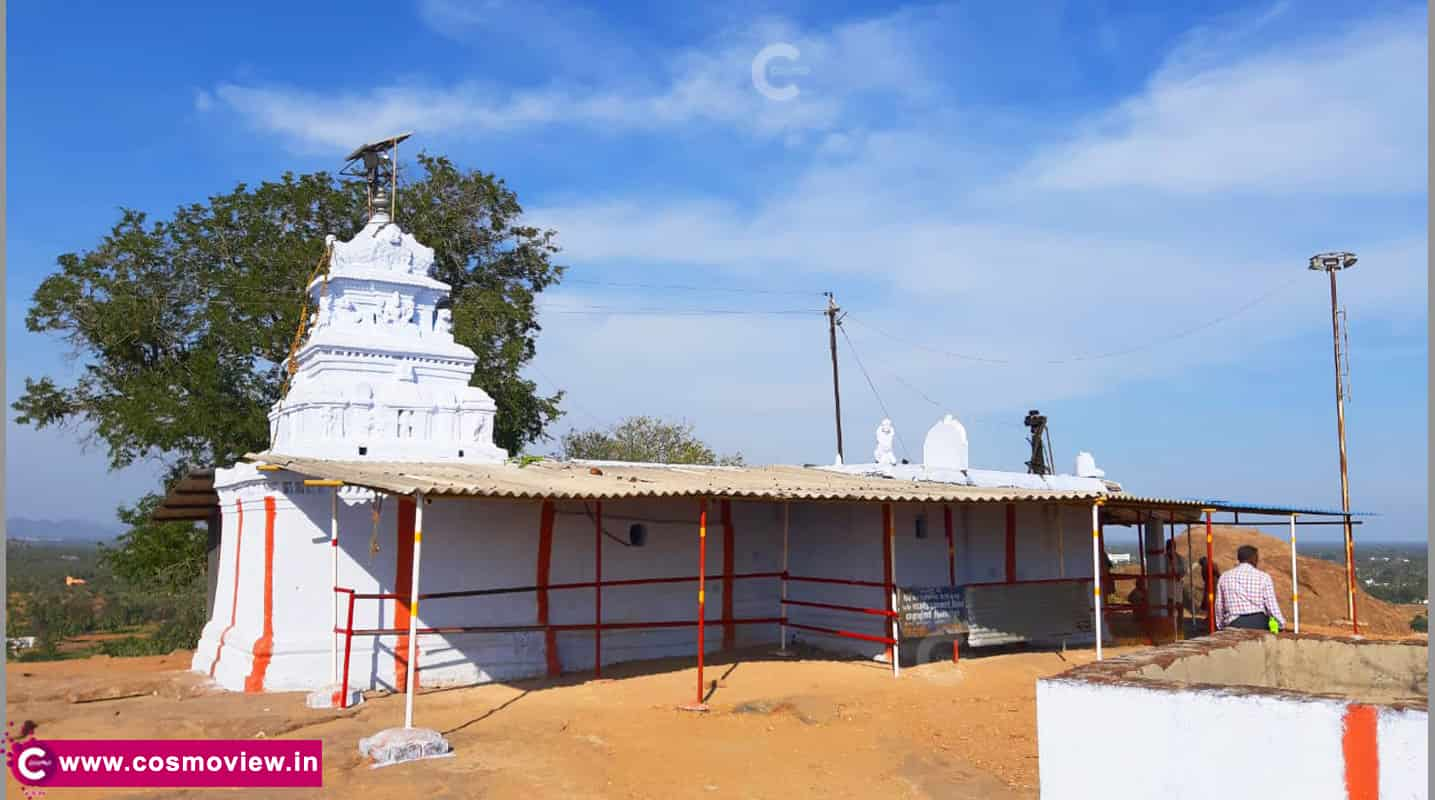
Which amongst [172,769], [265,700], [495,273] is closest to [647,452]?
[495,273]

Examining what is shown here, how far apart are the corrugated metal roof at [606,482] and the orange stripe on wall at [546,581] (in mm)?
626

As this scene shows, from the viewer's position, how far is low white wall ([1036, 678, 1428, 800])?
4.83 metres

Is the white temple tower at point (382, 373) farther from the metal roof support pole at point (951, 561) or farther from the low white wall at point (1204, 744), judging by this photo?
the low white wall at point (1204, 744)

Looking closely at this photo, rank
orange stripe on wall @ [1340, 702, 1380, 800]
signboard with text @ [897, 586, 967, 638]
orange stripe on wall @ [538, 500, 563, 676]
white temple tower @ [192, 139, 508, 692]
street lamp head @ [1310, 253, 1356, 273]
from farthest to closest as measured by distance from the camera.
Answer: street lamp head @ [1310, 253, 1356, 273]
signboard with text @ [897, 586, 967, 638]
orange stripe on wall @ [538, 500, 563, 676]
white temple tower @ [192, 139, 508, 692]
orange stripe on wall @ [1340, 702, 1380, 800]

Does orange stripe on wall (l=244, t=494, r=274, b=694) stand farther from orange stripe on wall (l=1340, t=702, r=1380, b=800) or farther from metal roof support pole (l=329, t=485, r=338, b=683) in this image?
orange stripe on wall (l=1340, t=702, r=1380, b=800)

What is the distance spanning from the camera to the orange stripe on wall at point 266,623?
12383 mm

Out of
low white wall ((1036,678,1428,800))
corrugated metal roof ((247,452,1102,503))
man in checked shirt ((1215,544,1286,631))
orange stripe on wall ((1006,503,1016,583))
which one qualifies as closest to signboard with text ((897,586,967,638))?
corrugated metal roof ((247,452,1102,503))

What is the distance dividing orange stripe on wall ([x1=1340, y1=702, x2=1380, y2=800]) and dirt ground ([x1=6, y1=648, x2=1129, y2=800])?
3702 mm

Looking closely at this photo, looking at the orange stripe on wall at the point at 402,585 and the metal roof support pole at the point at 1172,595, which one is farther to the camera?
the metal roof support pole at the point at 1172,595

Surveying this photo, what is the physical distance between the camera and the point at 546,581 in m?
13.7

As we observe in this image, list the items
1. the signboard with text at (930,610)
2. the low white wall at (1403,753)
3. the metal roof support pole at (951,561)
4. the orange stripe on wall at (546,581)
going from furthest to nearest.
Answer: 1. the metal roof support pole at (951,561)
2. the signboard with text at (930,610)
3. the orange stripe on wall at (546,581)
4. the low white wall at (1403,753)

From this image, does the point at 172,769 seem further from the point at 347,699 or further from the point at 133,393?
the point at 133,393

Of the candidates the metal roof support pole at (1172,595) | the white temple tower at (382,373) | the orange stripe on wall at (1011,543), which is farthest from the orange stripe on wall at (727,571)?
the metal roof support pole at (1172,595)

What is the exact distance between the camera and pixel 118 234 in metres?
24.0
